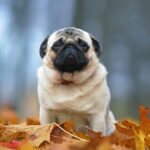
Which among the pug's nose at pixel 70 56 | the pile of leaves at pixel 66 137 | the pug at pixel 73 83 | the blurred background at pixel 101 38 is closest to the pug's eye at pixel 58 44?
the pug at pixel 73 83

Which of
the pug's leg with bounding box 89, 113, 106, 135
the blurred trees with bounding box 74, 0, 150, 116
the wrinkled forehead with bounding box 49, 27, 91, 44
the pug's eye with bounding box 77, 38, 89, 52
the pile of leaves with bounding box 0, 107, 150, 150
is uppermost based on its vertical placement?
the wrinkled forehead with bounding box 49, 27, 91, 44

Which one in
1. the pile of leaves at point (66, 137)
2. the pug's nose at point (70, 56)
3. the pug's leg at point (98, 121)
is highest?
the pug's nose at point (70, 56)

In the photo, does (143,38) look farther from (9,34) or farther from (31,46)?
(9,34)

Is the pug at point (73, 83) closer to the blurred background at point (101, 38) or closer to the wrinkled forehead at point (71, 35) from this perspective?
the wrinkled forehead at point (71, 35)

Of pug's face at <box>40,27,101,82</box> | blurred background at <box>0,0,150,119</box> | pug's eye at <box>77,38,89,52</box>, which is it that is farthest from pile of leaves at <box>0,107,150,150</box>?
blurred background at <box>0,0,150,119</box>

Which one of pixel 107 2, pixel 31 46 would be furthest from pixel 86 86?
pixel 31 46

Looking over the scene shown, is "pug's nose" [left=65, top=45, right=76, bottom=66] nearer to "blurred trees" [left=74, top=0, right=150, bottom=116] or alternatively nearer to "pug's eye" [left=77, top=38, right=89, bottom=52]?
"pug's eye" [left=77, top=38, right=89, bottom=52]

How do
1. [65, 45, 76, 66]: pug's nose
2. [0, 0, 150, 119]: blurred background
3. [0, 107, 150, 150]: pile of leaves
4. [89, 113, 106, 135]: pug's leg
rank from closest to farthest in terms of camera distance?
[0, 107, 150, 150]: pile of leaves < [65, 45, 76, 66]: pug's nose < [89, 113, 106, 135]: pug's leg < [0, 0, 150, 119]: blurred background
